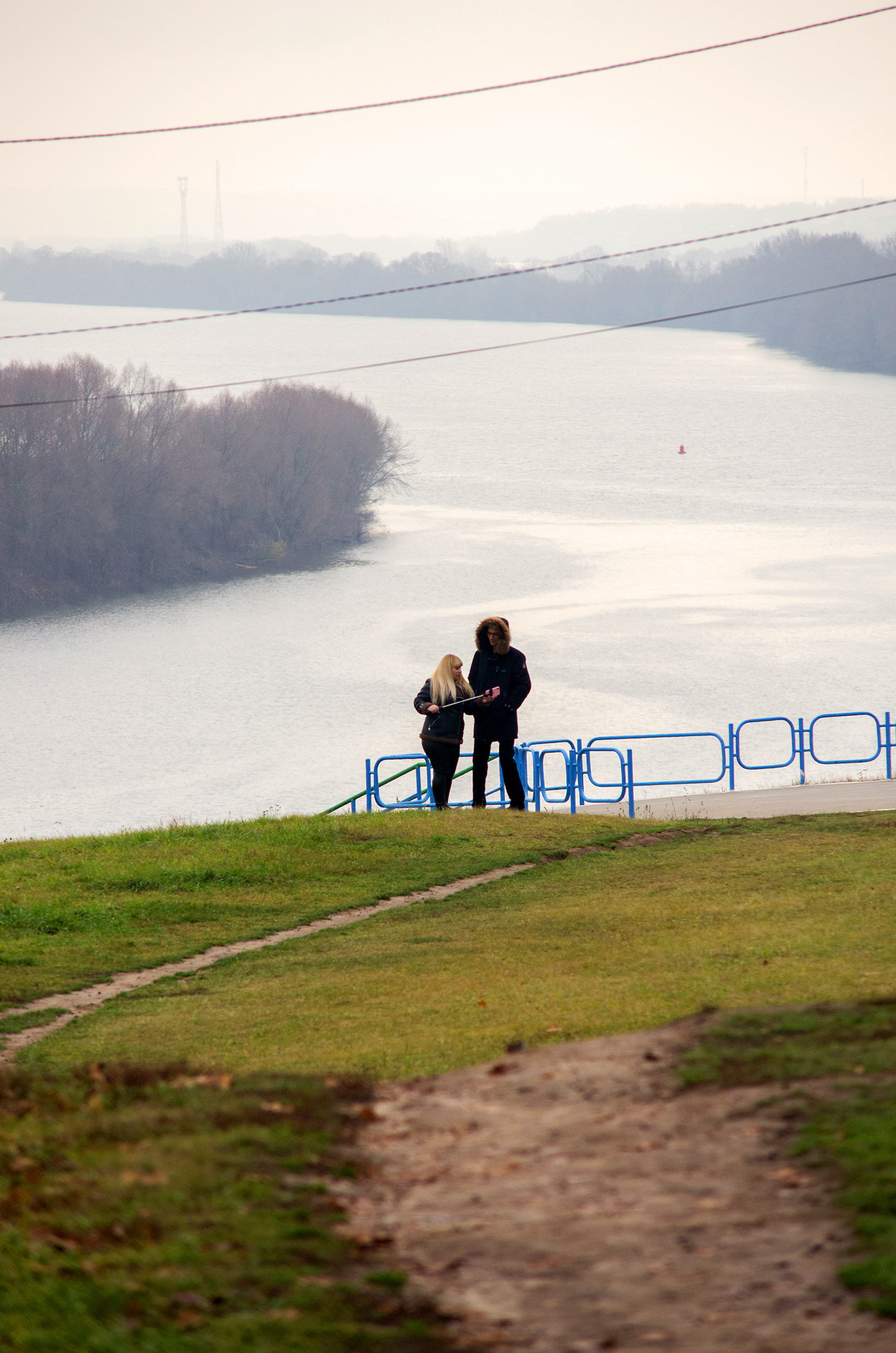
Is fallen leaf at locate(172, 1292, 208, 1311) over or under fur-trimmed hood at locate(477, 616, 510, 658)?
under

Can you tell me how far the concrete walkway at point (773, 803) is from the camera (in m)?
18.3

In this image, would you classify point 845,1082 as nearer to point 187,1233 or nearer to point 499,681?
point 187,1233

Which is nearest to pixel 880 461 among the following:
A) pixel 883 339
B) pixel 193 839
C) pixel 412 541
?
pixel 883 339

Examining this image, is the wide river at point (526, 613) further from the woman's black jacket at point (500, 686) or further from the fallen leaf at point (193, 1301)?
the fallen leaf at point (193, 1301)

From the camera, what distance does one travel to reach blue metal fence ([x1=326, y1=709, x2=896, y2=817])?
19859 millimetres

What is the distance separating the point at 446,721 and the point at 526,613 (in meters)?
52.6

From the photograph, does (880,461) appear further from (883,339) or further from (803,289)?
(803,289)

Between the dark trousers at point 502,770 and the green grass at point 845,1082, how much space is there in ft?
26.6

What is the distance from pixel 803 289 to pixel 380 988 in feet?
447

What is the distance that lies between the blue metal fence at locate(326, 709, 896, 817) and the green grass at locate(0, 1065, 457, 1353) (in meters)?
11.0

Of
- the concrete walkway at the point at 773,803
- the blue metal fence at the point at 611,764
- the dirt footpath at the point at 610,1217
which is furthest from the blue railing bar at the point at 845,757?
the dirt footpath at the point at 610,1217

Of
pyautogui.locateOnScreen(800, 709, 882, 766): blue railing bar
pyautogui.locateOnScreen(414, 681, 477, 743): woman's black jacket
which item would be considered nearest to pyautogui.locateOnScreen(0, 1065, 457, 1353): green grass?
pyautogui.locateOnScreen(414, 681, 477, 743): woman's black jacket

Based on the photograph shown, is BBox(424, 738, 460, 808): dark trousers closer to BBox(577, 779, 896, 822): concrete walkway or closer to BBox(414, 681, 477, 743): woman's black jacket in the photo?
BBox(414, 681, 477, 743): woman's black jacket

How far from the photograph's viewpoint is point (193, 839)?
596 inches
